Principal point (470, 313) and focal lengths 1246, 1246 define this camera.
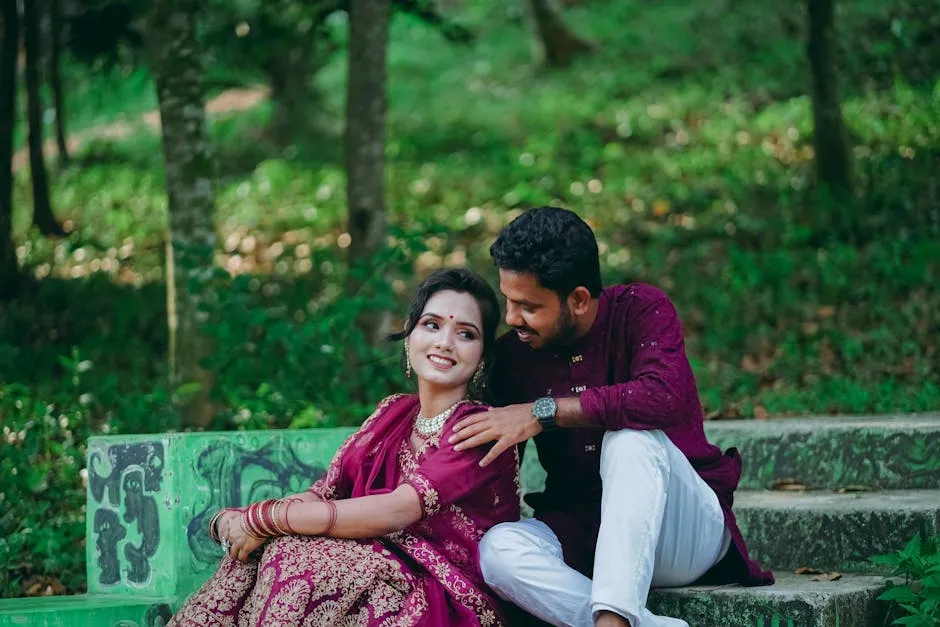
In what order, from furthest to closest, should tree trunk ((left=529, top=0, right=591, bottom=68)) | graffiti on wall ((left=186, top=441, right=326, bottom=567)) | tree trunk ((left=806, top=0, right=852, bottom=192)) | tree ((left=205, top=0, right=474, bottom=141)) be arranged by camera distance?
tree trunk ((left=529, top=0, right=591, bottom=68))
tree trunk ((left=806, top=0, right=852, bottom=192))
tree ((left=205, top=0, right=474, bottom=141))
graffiti on wall ((left=186, top=441, right=326, bottom=567))

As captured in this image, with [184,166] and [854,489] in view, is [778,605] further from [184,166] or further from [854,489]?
[184,166]

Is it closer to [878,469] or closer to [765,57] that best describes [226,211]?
[765,57]

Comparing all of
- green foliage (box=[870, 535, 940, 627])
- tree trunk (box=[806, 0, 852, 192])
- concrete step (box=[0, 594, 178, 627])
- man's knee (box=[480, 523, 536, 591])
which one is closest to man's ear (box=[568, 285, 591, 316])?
man's knee (box=[480, 523, 536, 591])

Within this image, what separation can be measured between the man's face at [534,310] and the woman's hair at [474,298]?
0.13 metres

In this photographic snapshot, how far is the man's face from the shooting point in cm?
364

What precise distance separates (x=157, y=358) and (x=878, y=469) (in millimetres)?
5277

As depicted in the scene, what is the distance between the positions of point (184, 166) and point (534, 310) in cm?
385

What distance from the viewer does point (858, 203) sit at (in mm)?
9422

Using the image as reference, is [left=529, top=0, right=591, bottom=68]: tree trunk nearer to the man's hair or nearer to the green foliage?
the man's hair

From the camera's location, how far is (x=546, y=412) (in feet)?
11.7

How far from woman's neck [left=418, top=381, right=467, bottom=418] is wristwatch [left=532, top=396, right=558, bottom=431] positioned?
32 cm

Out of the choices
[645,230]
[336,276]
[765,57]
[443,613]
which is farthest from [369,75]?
[765,57]

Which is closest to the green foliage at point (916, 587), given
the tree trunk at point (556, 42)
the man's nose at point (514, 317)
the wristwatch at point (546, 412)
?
the wristwatch at point (546, 412)

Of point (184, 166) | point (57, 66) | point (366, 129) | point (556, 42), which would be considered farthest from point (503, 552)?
point (556, 42)
